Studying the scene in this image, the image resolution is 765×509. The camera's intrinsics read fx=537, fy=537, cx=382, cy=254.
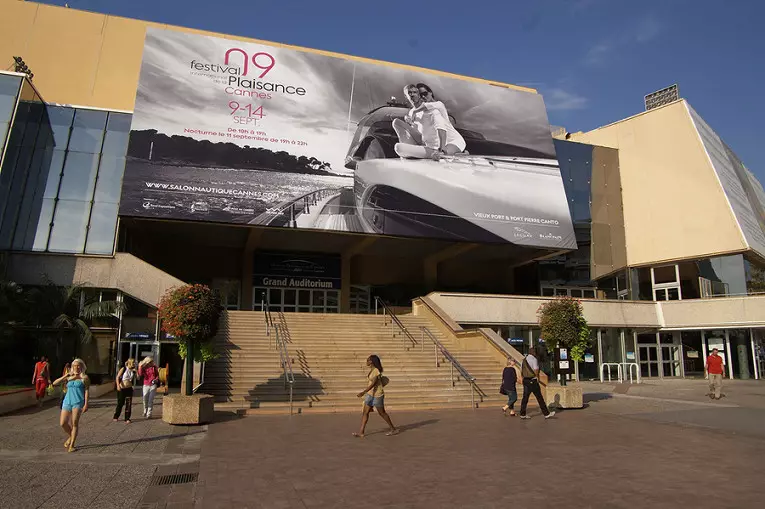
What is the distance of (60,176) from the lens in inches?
901

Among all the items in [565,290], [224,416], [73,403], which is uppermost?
[565,290]

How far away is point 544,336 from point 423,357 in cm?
460

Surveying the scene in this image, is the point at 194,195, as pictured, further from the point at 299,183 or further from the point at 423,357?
the point at 423,357

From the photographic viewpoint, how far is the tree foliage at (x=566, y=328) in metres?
14.8

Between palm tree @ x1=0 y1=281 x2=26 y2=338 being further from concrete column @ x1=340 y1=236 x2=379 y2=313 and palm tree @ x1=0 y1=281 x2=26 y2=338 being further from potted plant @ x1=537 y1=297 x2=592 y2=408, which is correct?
potted plant @ x1=537 y1=297 x2=592 y2=408

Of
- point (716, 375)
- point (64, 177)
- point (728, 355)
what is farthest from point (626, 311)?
point (64, 177)

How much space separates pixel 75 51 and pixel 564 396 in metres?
27.8

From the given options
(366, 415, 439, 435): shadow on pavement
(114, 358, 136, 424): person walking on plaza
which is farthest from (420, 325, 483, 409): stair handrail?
(114, 358, 136, 424): person walking on plaza

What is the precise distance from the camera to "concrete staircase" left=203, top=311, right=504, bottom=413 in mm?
14266

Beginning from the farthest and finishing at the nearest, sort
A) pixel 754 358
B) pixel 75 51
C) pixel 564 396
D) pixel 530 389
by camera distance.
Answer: pixel 754 358 → pixel 75 51 → pixel 564 396 → pixel 530 389

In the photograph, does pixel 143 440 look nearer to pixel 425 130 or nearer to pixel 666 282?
pixel 425 130

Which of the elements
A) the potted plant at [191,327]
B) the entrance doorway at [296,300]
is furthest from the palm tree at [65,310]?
the entrance doorway at [296,300]

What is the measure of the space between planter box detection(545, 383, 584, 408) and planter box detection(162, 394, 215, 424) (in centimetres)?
862

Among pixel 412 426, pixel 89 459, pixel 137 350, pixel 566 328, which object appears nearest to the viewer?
pixel 89 459
